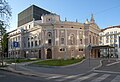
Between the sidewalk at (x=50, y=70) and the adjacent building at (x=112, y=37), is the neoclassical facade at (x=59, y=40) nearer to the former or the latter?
the sidewalk at (x=50, y=70)

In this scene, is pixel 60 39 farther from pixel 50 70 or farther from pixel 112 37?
pixel 112 37

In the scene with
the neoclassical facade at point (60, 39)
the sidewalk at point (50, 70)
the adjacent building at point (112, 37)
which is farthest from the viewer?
the adjacent building at point (112, 37)

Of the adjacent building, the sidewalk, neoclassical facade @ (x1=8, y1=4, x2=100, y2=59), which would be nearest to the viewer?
the sidewalk

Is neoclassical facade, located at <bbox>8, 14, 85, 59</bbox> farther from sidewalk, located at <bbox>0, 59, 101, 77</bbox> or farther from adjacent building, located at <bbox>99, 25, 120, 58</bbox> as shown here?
adjacent building, located at <bbox>99, 25, 120, 58</bbox>

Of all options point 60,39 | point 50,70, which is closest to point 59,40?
point 60,39

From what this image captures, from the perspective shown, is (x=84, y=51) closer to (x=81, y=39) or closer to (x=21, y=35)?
(x=81, y=39)

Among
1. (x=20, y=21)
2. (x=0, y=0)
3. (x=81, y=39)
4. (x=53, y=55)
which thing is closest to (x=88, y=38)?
(x=81, y=39)

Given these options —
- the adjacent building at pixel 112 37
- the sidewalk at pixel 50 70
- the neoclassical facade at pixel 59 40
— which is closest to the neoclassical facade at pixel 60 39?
the neoclassical facade at pixel 59 40

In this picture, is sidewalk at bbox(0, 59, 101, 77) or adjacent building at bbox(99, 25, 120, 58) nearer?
sidewalk at bbox(0, 59, 101, 77)

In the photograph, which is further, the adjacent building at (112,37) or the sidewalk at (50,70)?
the adjacent building at (112,37)

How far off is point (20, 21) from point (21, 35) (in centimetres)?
1263

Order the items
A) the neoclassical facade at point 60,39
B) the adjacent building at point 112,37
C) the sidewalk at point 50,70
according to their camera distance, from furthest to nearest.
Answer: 1. the adjacent building at point 112,37
2. the neoclassical facade at point 60,39
3. the sidewalk at point 50,70

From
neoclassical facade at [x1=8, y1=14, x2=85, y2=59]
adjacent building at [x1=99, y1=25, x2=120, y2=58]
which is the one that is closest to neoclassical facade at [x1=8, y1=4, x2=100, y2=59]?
neoclassical facade at [x1=8, y1=14, x2=85, y2=59]

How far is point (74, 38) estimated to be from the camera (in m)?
66.2
